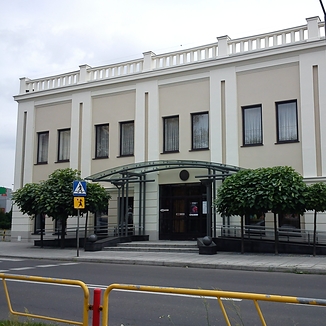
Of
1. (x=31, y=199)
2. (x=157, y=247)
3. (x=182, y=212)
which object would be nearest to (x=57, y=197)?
(x=31, y=199)

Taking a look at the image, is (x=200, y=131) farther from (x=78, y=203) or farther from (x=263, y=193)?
(x=78, y=203)

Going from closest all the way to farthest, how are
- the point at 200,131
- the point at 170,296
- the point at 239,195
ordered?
1. the point at 170,296
2. the point at 239,195
3. the point at 200,131

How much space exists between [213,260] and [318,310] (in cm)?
815

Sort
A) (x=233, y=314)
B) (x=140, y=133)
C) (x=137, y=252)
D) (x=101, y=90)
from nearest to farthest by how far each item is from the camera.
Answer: (x=233, y=314), (x=137, y=252), (x=140, y=133), (x=101, y=90)

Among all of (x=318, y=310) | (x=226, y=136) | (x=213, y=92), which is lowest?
(x=318, y=310)

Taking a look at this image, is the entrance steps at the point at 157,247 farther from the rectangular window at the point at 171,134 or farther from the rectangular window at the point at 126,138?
the rectangular window at the point at 126,138

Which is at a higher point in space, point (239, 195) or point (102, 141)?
point (102, 141)

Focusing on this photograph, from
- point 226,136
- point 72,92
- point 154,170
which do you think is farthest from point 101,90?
point 226,136

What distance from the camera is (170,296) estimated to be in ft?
29.0

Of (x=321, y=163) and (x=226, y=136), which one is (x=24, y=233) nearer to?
(x=226, y=136)

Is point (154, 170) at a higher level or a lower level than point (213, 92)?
lower

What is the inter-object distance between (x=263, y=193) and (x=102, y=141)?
11488mm

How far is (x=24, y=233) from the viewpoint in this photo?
26547 mm

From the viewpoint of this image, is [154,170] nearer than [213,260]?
No
